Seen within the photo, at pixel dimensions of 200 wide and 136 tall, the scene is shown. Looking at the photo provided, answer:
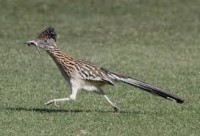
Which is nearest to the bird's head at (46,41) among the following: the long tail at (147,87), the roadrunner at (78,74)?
the roadrunner at (78,74)

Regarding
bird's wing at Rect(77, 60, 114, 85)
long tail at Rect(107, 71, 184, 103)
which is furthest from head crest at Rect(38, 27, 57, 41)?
long tail at Rect(107, 71, 184, 103)

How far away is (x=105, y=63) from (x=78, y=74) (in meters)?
5.26

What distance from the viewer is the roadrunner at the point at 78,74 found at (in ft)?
36.0

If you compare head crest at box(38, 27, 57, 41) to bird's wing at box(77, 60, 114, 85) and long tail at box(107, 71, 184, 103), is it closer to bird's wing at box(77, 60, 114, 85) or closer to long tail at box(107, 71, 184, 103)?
bird's wing at box(77, 60, 114, 85)

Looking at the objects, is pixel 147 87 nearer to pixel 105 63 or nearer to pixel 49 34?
pixel 49 34

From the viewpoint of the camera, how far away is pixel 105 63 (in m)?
16.2

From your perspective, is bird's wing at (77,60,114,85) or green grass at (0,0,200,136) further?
bird's wing at (77,60,114,85)

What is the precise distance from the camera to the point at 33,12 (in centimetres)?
2294

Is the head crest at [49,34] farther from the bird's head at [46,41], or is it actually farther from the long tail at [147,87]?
the long tail at [147,87]

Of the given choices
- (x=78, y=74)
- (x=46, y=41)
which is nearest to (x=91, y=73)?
(x=78, y=74)

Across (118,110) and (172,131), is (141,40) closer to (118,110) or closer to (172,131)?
(118,110)

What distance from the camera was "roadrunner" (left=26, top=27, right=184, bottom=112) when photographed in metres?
11.0

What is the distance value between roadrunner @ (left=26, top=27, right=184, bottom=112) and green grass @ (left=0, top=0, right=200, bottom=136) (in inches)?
12.5

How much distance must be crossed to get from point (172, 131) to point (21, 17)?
12622 millimetres
